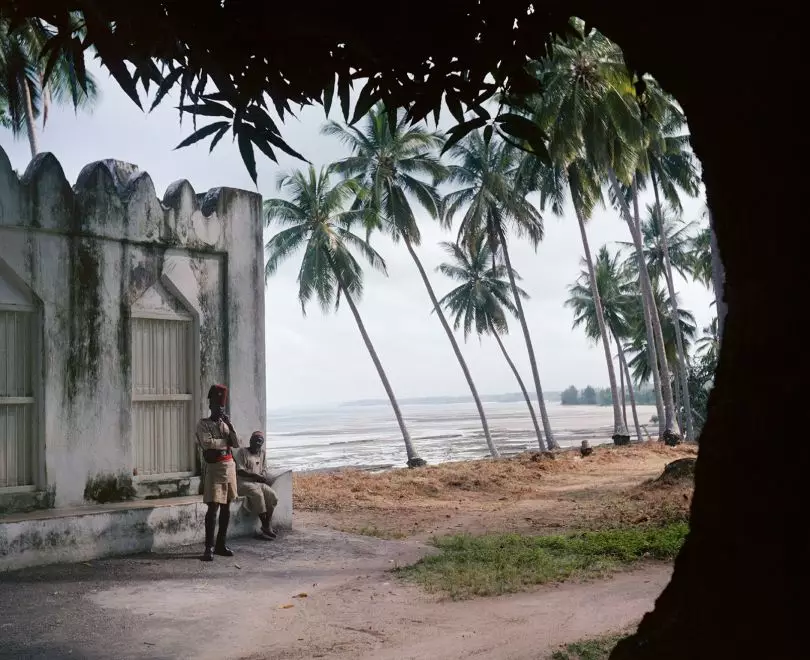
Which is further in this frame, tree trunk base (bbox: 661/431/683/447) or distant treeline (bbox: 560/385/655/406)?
distant treeline (bbox: 560/385/655/406)

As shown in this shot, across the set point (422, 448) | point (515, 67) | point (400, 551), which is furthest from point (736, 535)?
point (422, 448)

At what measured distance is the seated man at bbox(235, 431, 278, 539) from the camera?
9.38 m

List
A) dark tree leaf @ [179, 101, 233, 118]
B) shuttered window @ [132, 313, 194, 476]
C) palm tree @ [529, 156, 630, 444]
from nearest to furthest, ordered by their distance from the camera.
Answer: dark tree leaf @ [179, 101, 233, 118] < shuttered window @ [132, 313, 194, 476] < palm tree @ [529, 156, 630, 444]

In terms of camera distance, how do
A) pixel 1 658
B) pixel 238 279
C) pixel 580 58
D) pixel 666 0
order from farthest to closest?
pixel 580 58, pixel 238 279, pixel 1 658, pixel 666 0

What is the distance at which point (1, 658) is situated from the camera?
17.5ft

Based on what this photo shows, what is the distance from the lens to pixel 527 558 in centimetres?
818

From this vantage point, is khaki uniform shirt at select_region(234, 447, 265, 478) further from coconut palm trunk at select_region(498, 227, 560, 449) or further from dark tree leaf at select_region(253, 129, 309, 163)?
coconut palm trunk at select_region(498, 227, 560, 449)

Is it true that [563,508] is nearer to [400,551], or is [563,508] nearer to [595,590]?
[400,551]

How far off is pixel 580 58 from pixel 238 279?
18082 millimetres

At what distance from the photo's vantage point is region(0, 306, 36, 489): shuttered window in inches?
331

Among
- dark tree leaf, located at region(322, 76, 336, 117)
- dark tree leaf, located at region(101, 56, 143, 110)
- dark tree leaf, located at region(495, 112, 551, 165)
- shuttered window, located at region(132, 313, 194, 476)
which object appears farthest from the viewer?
shuttered window, located at region(132, 313, 194, 476)

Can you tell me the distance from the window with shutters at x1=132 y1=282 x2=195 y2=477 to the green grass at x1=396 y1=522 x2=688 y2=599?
3155 millimetres

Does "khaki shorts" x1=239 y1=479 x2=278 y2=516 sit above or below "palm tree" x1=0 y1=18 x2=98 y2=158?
below

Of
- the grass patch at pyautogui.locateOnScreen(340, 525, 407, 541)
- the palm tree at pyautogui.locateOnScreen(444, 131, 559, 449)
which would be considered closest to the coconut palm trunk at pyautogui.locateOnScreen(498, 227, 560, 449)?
the palm tree at pyautogui.locateOnScreen(444, 131, 559, 449)
